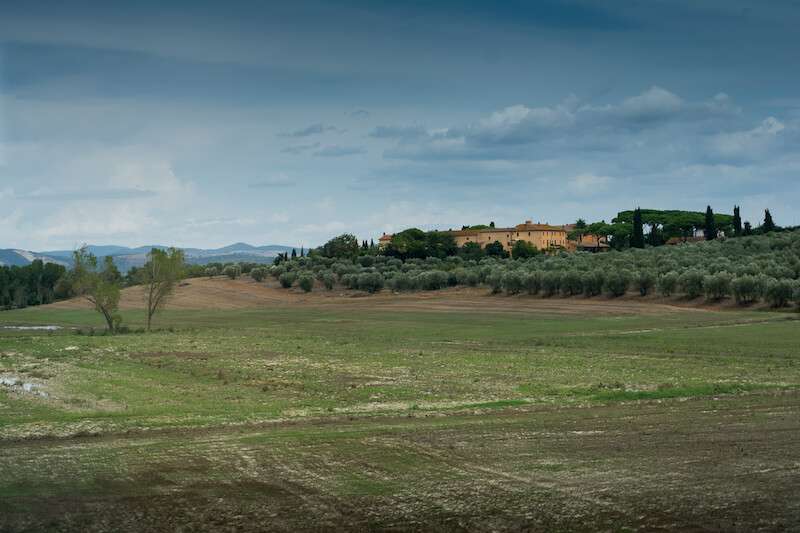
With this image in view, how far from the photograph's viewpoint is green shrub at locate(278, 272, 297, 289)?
15550cm

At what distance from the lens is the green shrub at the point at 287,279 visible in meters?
156

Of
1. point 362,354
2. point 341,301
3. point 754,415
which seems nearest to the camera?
point 754,415

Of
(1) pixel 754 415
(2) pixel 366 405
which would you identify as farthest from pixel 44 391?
(1) pixel 754 415

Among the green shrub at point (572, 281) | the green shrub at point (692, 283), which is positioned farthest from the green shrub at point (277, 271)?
the green shrub at point (692, 283)

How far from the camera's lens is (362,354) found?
57.2 meters

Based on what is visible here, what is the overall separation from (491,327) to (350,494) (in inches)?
2528

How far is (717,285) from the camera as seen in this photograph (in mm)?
109375

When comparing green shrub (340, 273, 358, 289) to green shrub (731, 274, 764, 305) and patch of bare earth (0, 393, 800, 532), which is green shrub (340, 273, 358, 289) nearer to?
green shrub (731, 274, 764, 305)

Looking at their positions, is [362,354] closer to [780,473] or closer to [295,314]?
[780,473]

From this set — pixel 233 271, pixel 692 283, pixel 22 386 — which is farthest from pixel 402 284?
pixel 22 386

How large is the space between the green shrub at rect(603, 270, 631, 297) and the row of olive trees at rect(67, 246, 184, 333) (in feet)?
200

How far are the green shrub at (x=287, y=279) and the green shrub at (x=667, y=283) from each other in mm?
67688

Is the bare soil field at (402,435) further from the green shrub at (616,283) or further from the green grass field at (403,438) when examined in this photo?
the green shrub at (616,283)

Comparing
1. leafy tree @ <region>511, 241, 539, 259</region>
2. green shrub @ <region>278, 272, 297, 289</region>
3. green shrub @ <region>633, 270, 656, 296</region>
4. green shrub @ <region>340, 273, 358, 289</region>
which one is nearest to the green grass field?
green shrub @ <region>633, 270, 656, 296</region>
